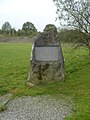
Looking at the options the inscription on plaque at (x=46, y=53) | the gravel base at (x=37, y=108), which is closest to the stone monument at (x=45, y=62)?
the inscription on plaque at (x=46, y=53)

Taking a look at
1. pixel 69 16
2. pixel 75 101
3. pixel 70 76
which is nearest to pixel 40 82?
pixel 70 76

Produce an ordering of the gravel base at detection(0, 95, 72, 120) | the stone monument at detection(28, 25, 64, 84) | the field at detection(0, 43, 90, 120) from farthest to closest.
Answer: the stone monument at detection(28, 25, 64, 84) → the field at detection(0, 43, 90, 120) → the gravel base at detection(0, 95, 72, 120)

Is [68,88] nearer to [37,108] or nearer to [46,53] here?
[46,53]

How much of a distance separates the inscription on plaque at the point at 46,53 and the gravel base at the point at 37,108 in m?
2.10

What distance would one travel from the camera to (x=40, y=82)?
10.9 m

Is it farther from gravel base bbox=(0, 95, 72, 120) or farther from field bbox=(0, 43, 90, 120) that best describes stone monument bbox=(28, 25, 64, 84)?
gravel base bbox=(0, 95, 72, 120)

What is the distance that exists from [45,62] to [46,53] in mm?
352

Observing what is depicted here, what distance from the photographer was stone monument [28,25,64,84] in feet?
35.4

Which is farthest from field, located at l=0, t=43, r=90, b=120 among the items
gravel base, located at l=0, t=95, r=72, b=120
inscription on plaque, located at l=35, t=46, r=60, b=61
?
inscription on plaque, located at l=35, t=46, r=60, b=61

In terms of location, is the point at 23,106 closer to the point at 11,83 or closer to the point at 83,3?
the point at 11,83

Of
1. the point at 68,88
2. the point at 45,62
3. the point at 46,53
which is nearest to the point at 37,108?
the point at 68,88

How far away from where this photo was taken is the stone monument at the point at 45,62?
10.8 metres

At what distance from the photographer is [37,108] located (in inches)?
312

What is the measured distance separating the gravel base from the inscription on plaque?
2101 millimetres
